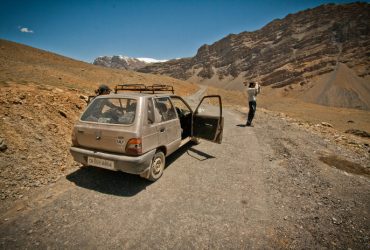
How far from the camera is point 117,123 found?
399 cm

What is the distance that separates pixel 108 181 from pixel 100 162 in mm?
684

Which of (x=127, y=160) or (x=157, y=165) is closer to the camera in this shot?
(x=127, y=160)

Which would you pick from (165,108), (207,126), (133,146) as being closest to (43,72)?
(165,108)

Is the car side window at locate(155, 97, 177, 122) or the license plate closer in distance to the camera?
the license plate

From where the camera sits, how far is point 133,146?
3773 millimetres

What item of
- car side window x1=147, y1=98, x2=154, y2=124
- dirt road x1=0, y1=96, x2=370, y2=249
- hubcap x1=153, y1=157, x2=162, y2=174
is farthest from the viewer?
hubcap x1=153, y1=157, x2=162, y2=174

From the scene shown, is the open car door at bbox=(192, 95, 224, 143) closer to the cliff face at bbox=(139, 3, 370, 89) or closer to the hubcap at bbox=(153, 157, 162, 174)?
the hubcap at bbox=(153, 157, 162, 174)

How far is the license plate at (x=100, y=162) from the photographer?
3853mm

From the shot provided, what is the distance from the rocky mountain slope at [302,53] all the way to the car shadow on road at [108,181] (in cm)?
6279

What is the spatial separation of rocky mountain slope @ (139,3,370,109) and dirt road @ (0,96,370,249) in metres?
60.5

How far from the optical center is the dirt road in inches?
115

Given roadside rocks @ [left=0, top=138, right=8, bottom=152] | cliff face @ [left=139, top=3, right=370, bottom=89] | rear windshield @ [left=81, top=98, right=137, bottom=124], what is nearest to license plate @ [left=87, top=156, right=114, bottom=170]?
rear windshield @ [left=81, top=98, right=137, bottom=124]

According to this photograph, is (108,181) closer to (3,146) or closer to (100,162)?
(100,162)

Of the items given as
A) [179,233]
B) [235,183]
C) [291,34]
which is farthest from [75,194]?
[291,34]
